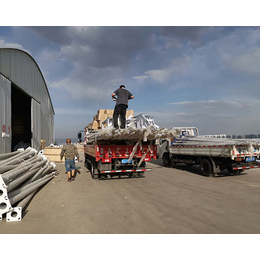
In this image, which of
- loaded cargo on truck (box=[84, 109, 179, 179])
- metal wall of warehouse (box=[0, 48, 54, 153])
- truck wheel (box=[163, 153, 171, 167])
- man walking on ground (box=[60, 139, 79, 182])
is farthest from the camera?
truck wheel (box=[163, 153, 171, 167])

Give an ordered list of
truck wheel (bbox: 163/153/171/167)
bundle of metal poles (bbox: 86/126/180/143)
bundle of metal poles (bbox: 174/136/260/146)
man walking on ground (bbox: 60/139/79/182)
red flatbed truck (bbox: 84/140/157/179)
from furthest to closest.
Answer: truck wheel (bbox: 163/153/171/167) → bundle of metal poles (bbox: 174/136/260/146) → man walking on ground (bbox: 60/139/79/182) → red flatbed truck (bbox: 84/140/157/179) → bundle of metal poles (bbox: 86/126/180/143)

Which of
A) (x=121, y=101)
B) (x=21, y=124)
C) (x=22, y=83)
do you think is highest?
(x=22, y=83)

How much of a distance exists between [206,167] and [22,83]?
36.0 ft

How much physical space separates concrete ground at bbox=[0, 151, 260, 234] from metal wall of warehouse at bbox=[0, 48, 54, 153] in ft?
15.1

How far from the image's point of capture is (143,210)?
15.5 ft


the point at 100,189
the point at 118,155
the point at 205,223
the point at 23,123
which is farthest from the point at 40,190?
the point at 23,123

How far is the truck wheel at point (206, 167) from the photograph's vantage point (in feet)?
29.7

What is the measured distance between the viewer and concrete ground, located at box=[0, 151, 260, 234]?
12.2 ft

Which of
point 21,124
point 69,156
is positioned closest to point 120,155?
point 69,156

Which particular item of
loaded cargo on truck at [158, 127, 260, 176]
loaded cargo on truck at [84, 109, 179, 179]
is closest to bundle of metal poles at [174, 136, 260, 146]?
loaded cargo on truck at [158, 127, 260, 176]

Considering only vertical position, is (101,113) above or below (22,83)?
below

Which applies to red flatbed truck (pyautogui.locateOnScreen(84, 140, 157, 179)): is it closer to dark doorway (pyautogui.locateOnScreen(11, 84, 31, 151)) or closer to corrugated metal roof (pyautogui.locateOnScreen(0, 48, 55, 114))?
corrugated metal roof (pyautogui.locateOnScreen(0, 48, 55, 114))

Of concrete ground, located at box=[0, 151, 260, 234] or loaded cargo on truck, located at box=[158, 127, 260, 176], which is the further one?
loaded cargo on truck, located at box=[158, 127, 260, 176]

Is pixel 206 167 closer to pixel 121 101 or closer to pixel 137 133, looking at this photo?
pixel 137 133
